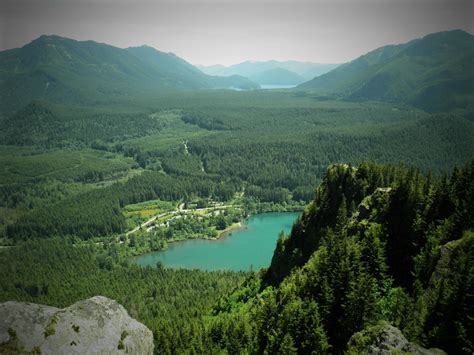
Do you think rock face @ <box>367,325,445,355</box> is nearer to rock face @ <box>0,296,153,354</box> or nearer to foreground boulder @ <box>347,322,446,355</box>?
foreground boulder @ <box>347,322,446,355</box>

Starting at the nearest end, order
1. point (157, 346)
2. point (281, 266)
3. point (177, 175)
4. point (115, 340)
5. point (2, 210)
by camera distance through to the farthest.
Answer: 1. point (115, 340)
2. point (157, 346)
3. point (281, 266)
4. point (2, 210)
5. point (177, 175)

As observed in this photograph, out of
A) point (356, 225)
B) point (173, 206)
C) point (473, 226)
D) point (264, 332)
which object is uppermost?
point (473, 226)

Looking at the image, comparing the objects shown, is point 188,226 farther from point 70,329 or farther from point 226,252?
point 70,329

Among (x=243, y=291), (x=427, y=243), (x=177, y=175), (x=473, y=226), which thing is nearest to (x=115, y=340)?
(x=243, y=291)

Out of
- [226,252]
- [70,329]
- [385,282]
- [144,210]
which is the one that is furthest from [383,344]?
[144,210]

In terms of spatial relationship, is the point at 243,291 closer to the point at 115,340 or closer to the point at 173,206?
the point at 115,340

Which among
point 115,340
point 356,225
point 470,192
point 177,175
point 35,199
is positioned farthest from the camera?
point 177,175

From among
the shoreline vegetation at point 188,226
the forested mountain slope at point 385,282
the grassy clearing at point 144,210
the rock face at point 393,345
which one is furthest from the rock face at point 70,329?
the grassy clearing at point 144,210

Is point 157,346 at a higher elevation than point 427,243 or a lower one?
lower
